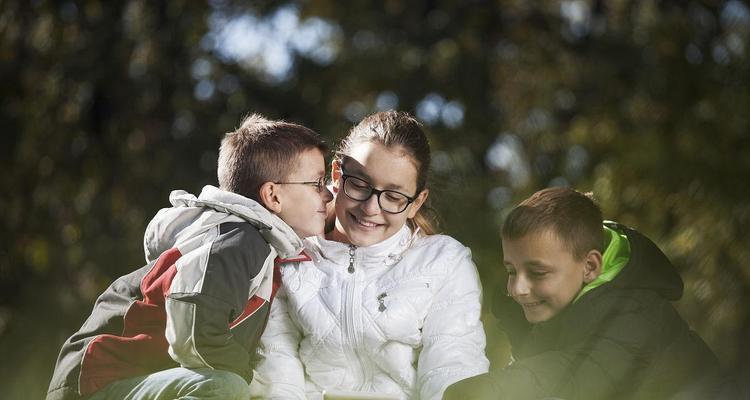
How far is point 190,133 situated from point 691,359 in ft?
18.9

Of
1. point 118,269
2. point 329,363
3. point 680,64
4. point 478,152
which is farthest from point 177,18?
point 329,363

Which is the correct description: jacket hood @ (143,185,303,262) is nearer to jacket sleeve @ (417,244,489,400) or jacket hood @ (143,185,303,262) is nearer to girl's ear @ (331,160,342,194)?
girl's ear @ (331,160,342,194)

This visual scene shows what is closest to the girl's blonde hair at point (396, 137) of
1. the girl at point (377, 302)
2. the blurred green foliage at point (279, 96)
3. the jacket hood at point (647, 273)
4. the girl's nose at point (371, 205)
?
the girl at point (377, 302)

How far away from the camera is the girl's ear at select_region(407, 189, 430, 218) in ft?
8.41

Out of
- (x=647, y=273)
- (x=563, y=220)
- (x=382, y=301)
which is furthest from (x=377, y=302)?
(x=647, y=273)

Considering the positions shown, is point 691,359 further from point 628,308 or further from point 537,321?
point 537,321

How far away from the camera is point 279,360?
2477mm

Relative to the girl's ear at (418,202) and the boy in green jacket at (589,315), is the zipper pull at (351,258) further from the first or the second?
the boy in green jacket at (589,315)

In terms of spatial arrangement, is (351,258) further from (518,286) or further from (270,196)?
(518,286)

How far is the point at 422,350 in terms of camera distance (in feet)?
8.21

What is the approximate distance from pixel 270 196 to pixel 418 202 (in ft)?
1.23

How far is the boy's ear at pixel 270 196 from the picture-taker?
8.17 ft

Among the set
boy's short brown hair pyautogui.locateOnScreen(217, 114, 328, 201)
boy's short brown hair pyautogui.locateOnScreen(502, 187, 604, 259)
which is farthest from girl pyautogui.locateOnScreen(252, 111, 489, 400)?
boy's short brown hair pyautogui.locateOnScreen(502, 187, 604, 259)

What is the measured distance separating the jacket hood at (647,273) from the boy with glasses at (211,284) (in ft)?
2.48
